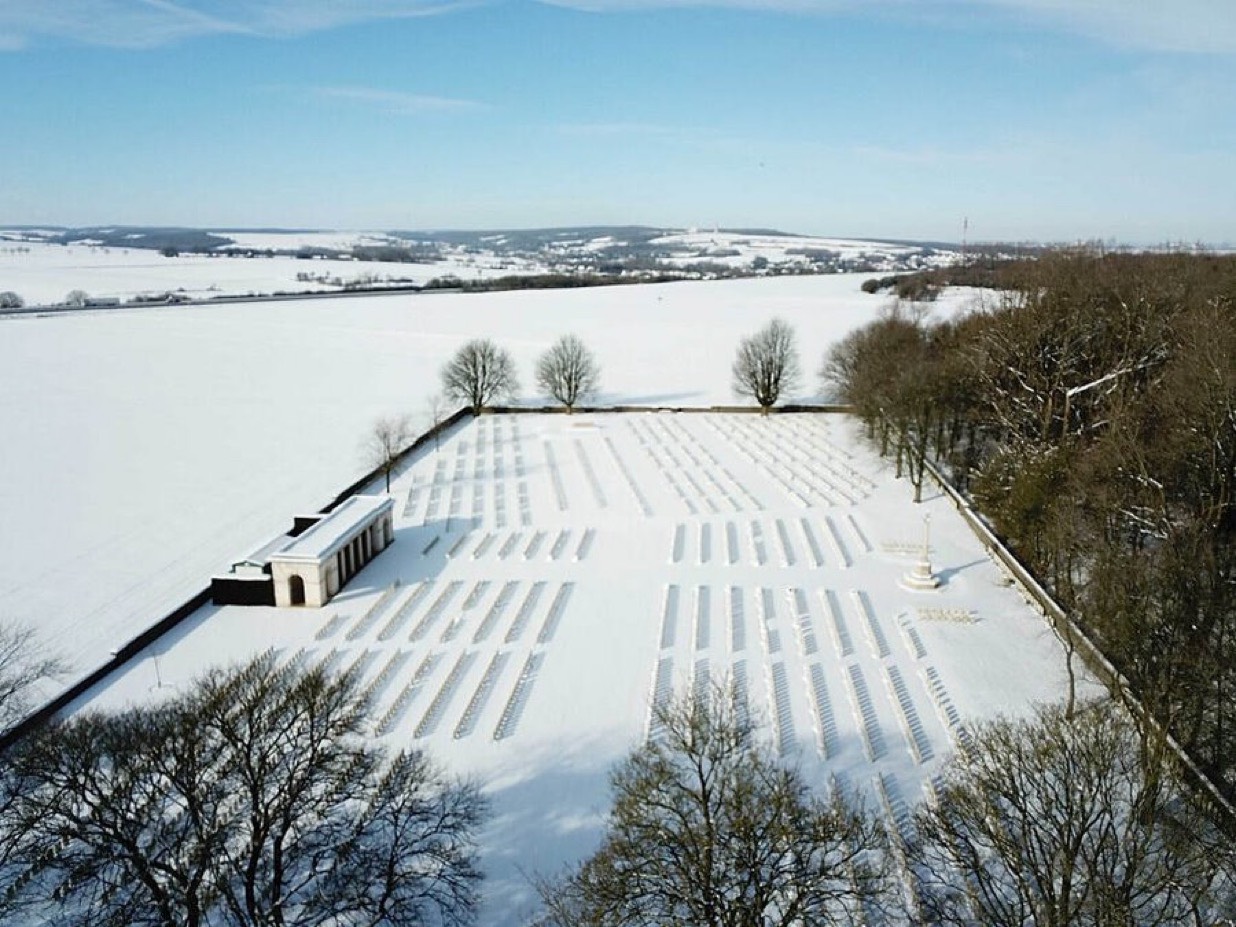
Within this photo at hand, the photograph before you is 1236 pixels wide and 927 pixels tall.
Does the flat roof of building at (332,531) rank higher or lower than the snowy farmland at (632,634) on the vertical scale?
higher

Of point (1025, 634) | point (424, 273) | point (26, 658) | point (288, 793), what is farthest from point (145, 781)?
point (424, 273)

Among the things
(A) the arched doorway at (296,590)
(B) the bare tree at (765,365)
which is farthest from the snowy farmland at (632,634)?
(B) the bare tree at (765,365)

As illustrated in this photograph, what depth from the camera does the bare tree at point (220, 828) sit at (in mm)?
11047

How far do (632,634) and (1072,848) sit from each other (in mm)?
13223

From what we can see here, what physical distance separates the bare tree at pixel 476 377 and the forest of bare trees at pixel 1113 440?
21131 mm

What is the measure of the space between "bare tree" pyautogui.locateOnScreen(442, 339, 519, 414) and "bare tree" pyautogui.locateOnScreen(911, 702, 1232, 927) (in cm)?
4122

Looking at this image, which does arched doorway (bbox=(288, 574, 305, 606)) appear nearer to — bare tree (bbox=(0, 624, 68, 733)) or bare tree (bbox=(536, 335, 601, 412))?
bare tree (bbox=(0, 624, 68, 733))

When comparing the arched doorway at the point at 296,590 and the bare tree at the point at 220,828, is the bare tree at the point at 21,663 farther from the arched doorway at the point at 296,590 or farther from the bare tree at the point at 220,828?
the arched doorway at the point at 296,590

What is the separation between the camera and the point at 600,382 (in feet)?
206

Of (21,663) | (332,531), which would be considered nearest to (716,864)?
(332,531)

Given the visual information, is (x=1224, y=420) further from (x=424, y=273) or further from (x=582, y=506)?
(x=424, y=273)

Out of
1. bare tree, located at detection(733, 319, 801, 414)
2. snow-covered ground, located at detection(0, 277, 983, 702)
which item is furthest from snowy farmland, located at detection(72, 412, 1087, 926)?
bare tree, located at detection(733, 319, 801, 414)

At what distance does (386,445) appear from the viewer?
123 feet

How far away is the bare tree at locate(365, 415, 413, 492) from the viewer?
123ft
